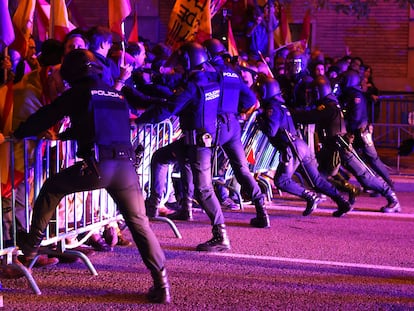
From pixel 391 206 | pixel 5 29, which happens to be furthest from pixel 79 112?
pixel 391 206

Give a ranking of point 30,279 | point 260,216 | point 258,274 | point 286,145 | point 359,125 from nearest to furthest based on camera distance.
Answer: point 30,279 < point 258,274 < point 260,216 < point 286,145 < point 359,125

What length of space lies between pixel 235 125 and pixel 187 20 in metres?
3.34

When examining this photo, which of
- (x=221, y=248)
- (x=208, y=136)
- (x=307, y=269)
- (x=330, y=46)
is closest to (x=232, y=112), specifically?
(x=208, y=136)

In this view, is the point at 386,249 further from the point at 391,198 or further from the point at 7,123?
the point at 7,123

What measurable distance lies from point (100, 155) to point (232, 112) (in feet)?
10.2

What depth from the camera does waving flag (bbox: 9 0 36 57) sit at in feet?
27.8

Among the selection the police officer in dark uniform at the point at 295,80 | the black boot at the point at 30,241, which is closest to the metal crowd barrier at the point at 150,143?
the black boot at the point at 30,241

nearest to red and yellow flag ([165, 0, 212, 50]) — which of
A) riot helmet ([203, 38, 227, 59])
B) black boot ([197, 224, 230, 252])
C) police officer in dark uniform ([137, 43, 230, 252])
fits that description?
riot helmet ([203, 38, 227, 59])

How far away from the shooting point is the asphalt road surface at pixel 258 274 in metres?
6.15

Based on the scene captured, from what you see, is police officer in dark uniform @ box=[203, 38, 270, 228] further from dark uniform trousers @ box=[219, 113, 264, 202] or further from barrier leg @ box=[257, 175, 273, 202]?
barrier leg @ box=[257, 175, 273, 202]

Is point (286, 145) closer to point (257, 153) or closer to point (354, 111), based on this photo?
point (257, 153)

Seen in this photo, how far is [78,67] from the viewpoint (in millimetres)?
5988

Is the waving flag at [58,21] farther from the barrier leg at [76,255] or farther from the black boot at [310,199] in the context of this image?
the black boot at [310,199]

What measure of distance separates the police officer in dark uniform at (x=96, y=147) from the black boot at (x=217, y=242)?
1971mm
